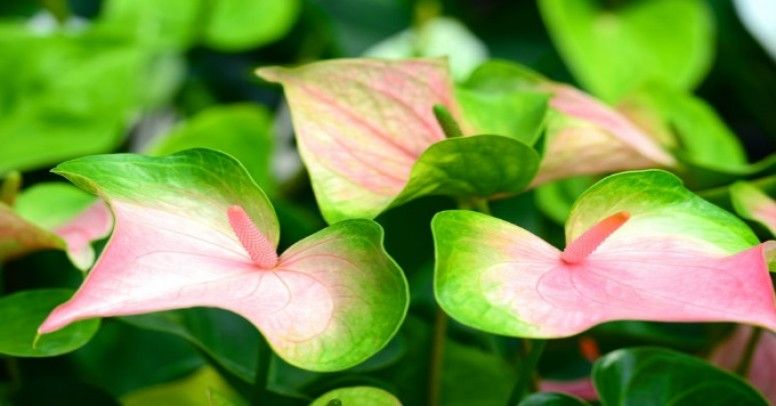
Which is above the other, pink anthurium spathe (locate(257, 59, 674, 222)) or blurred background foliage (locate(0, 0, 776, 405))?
pink anthurium spathe (locate(257, 59, 674, 222))

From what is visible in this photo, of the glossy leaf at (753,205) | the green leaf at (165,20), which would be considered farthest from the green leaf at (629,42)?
the glossy leaf at (753,205)

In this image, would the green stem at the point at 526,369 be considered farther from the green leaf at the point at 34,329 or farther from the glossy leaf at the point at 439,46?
the glossy leaf at the point at 439,46

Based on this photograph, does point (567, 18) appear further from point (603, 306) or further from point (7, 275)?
point (603, 306)

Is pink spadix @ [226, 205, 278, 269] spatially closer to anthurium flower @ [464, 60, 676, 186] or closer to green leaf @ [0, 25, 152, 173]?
anthurium flower @ [464, 60, 676, 186]

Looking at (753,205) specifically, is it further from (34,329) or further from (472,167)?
(34,329)

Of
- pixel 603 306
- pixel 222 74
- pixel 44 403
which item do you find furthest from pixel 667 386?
pixel 222 74

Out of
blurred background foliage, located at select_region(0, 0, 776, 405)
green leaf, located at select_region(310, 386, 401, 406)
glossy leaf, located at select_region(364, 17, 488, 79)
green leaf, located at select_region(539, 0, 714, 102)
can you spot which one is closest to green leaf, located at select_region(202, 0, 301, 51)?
blurred background foliage, located at select_region(0, 0, 776, 405)
